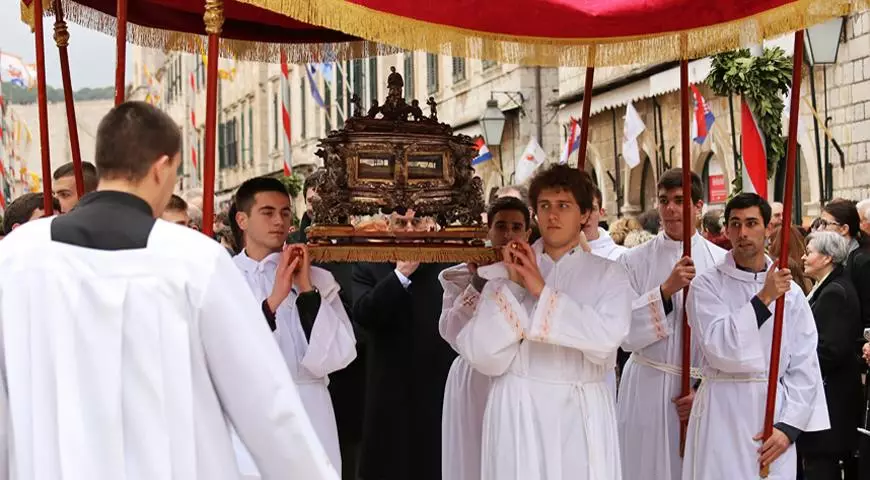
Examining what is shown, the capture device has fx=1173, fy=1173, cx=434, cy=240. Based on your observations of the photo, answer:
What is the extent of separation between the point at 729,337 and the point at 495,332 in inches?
47.1

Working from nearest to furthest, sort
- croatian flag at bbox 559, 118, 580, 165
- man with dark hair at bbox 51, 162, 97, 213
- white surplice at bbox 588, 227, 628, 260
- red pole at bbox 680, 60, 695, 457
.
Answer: man with dark hair at bbox 51, 162, 97, 213 → red pole at bbox 680, 60, 695, 457 → white surplice at bbox 588, 227, 628, 260 → croatian flag at bbox 559, 118, 580, 165

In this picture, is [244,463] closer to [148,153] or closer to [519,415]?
[148,153]

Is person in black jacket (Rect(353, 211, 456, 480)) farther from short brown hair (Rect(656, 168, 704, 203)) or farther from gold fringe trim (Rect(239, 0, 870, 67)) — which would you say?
gold fringe trim (Rect(239, 0, 870, 67))

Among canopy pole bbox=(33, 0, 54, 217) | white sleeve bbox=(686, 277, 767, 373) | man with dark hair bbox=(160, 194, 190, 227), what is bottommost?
white sleeve bbox=(686, 277, 767, 373)

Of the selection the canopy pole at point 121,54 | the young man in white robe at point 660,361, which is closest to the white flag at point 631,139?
the young man in white robe at point 660,361

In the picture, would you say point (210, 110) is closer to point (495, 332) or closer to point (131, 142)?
point (131, 142)

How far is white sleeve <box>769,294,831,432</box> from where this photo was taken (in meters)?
5.54

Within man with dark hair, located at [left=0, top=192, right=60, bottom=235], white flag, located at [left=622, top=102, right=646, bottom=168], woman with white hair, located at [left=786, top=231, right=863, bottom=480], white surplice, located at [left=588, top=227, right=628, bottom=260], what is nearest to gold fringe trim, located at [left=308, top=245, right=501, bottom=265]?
man with dark hair, located at [left=0, top=192, right=60, bottom=235]

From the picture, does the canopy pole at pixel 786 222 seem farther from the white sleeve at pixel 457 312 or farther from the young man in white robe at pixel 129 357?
the young man in white robe at pixel 129 357

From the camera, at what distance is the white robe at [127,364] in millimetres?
3039

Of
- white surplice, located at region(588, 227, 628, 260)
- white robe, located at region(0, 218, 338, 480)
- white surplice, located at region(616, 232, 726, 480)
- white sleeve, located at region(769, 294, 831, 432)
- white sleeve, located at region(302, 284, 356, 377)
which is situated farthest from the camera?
white surplice, located at region(588, 227, 628, 260)

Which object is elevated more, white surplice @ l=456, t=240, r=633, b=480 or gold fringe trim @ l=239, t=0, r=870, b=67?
gold fringe trim @ l=239, t=0, r=870, b=67

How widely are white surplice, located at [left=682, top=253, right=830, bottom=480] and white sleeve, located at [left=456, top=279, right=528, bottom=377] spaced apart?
109 cm

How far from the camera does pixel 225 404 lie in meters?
3.16
